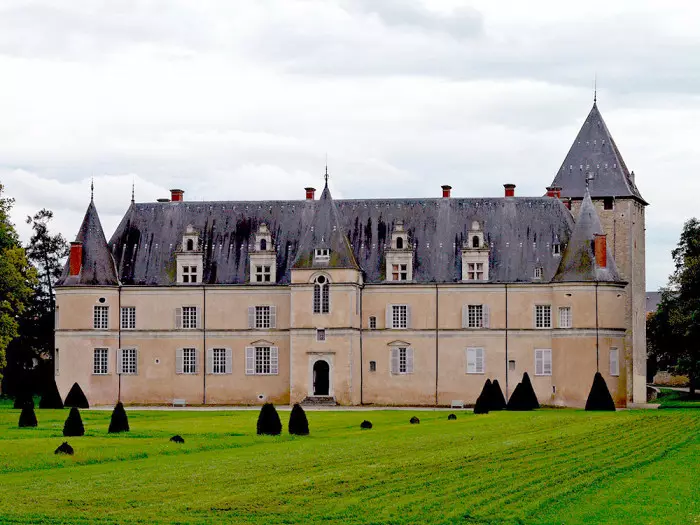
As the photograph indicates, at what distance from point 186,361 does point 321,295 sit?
8.82m

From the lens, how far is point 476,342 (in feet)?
223

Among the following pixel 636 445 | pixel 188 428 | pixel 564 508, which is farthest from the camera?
pixel 188 428

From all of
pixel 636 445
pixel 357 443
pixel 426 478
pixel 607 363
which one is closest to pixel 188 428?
pixel 357 443

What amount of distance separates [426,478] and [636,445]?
11.1 m

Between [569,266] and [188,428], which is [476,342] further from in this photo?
[188,428]

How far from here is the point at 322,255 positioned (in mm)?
67188

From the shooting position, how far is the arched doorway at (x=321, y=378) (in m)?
68.1

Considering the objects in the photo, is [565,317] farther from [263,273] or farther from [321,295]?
[263,273]

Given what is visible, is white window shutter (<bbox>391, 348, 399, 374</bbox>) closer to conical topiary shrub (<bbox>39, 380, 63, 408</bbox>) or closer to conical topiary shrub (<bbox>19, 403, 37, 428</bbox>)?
conical topiary shrub (<bbox>39, 380, 63, 408</bbox>)

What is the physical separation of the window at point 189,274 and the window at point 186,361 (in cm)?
382

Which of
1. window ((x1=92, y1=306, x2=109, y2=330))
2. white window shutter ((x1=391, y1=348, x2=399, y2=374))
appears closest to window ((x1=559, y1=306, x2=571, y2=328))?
white window shutter ((x1=391, y1=348, x2=399, y2=374))

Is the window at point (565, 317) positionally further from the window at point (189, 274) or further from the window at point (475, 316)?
the window at point (189, 274)

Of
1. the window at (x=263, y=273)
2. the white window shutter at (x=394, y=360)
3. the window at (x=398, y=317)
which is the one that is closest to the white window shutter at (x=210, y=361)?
the window at (x=263, y=273)

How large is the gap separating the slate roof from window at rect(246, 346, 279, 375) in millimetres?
3856
